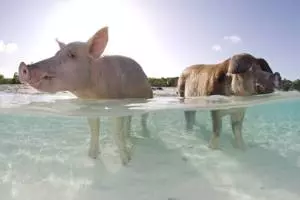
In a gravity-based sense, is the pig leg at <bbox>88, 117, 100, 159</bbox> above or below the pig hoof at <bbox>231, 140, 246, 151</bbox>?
above

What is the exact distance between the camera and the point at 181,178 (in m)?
6.33

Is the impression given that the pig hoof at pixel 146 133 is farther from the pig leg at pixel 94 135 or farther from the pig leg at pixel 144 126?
the pig leg at pixel 94 135

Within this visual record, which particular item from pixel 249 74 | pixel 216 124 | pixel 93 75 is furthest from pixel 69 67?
pixel 249 74

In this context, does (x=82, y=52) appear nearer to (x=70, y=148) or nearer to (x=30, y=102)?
(x=30, y=102)

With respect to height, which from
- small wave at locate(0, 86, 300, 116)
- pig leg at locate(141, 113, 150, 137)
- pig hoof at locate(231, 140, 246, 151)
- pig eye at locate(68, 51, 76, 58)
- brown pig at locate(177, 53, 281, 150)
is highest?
pig eye at locate(68, 51, 76, 58)

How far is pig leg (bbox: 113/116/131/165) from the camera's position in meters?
6.04

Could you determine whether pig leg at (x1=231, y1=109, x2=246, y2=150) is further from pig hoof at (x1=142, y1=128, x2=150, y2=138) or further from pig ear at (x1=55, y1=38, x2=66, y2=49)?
pig ear at (x1=55, y1=38, x2=66, y2=49)

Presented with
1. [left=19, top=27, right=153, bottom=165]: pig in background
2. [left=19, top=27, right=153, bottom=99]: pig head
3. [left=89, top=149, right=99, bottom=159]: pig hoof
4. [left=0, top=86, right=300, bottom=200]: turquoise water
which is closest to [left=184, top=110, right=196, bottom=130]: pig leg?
[left=0, top=86, right=300, bottom=200]: turquoise water

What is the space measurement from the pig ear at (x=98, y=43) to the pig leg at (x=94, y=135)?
121 cm

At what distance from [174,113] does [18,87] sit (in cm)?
401

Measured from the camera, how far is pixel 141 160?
23.4 ft

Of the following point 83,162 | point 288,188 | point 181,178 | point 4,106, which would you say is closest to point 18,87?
point 4,106

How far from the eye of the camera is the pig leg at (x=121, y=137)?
604cm

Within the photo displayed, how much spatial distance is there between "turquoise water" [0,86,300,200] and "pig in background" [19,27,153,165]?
26cm
